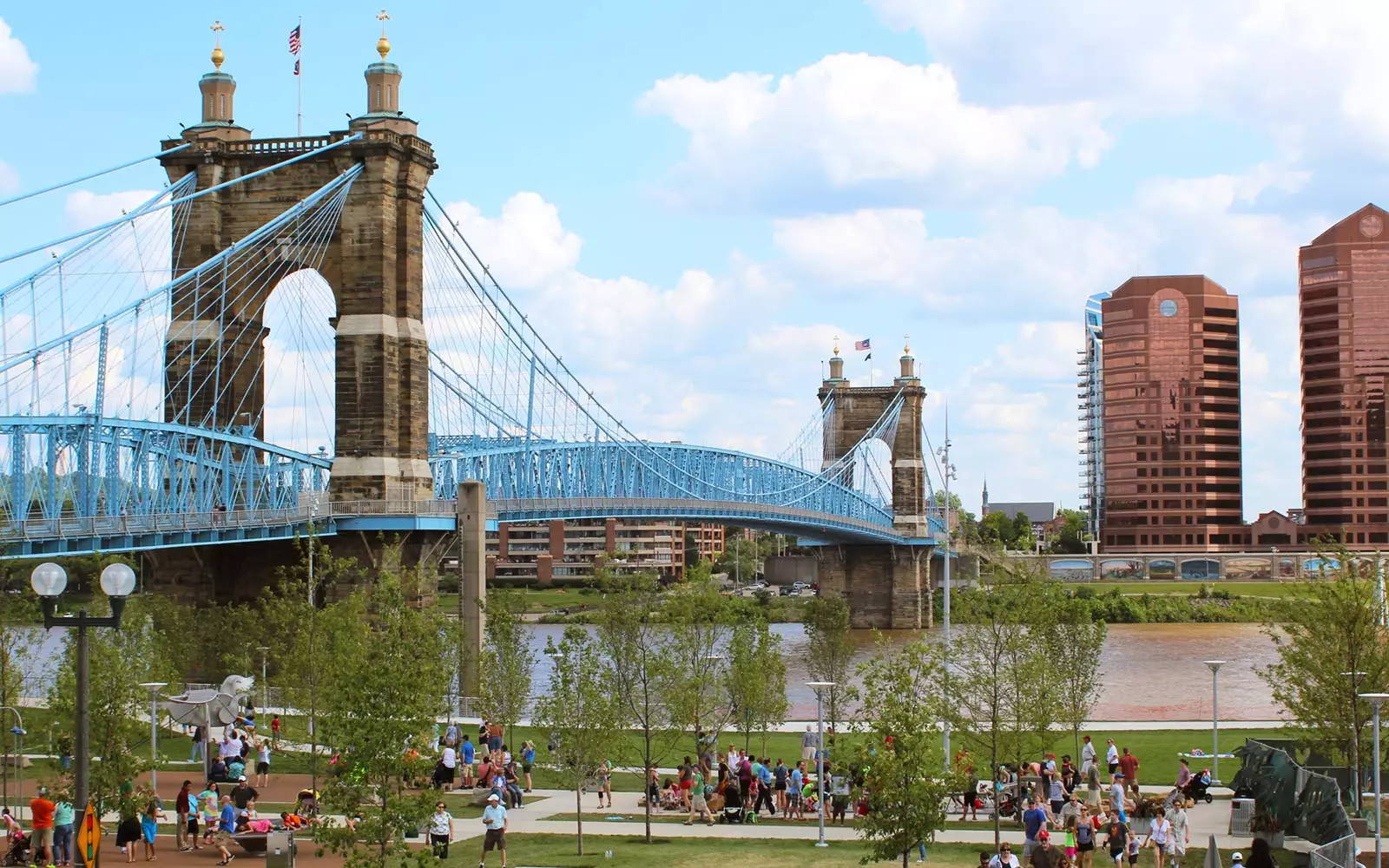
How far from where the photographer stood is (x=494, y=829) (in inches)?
997

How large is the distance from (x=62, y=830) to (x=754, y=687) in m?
17.8

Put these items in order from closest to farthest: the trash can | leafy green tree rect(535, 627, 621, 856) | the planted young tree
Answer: the trash can
leafy green tree rect(535, 627, 621, 856)
the planted young tree

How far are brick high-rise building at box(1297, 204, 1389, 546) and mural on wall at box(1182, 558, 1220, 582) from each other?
8.69m

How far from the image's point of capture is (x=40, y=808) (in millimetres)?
23641

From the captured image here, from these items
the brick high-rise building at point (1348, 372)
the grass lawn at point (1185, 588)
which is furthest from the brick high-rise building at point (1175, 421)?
the grass lawn at point (1185, 588)

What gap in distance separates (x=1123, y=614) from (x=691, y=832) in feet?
272

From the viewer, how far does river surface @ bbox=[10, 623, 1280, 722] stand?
166 feet

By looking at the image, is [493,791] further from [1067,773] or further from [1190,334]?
[1190,334]

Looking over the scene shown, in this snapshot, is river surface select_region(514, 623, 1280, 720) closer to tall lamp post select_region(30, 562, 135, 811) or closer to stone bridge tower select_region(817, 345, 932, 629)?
stone bridge tower select_region(817, 345, 932, 629)

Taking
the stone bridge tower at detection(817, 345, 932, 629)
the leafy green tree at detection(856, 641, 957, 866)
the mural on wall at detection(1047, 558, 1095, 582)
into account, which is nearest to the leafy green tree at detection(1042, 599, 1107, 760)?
the leafy green tree at detection(856, 641, 957, 866)

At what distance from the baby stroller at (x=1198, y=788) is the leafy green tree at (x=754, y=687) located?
32.3 ft

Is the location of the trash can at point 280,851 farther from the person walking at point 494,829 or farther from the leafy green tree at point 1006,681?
the leafy green tree at point 1006,681

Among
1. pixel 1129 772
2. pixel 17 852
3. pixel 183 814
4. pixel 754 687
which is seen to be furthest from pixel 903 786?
pixel 754 687

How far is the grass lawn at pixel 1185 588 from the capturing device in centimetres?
13062
